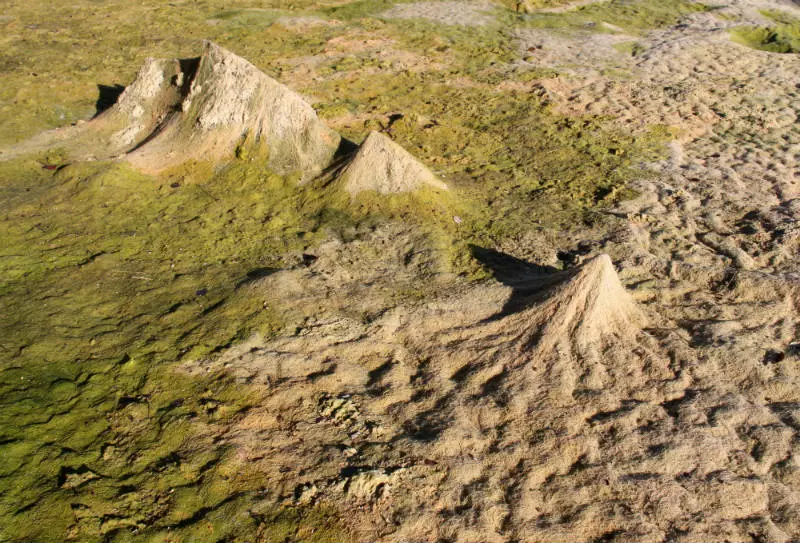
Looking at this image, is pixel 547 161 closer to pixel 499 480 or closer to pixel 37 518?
pixel 499 480

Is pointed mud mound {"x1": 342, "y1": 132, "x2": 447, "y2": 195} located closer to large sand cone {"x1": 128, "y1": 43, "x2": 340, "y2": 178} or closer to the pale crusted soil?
large sand cone {"x1": 128, "y1": 43, "x2": 340, "y2": 178}

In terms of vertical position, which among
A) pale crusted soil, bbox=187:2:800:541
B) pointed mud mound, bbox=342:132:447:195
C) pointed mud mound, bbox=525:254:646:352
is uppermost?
pointed mud mound, bbox=342:132:447:195

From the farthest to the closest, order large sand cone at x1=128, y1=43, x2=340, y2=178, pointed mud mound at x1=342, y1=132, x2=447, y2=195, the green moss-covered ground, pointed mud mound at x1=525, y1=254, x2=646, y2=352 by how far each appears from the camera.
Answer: large sand cone at x1=128, y1=43, x2=340, y2=178 < pointed mud mound at x1=342, y1=132, x2=447, y2=195 < pointed mud mound at x1=525, y1=254, x2=646, y2=352 < the green moss-covered ground

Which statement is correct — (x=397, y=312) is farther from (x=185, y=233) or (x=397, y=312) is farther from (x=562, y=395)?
(x=185, y=233)

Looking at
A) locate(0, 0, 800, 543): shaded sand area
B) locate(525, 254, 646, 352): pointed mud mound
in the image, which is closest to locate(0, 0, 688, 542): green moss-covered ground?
locate(0, 0, 800, 543): shaded sand area

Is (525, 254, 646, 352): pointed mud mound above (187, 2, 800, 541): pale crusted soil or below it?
above

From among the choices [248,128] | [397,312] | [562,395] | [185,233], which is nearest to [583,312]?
[562,395]

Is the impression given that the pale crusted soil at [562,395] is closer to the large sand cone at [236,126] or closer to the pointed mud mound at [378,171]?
the pointed mud mound at [378,171]

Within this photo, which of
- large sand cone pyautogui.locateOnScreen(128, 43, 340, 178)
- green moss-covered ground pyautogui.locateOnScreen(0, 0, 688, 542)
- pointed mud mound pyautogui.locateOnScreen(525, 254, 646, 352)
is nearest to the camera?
green moss-covered ground pyautogui.locateOnScreen(0, 0, 688, 542)
